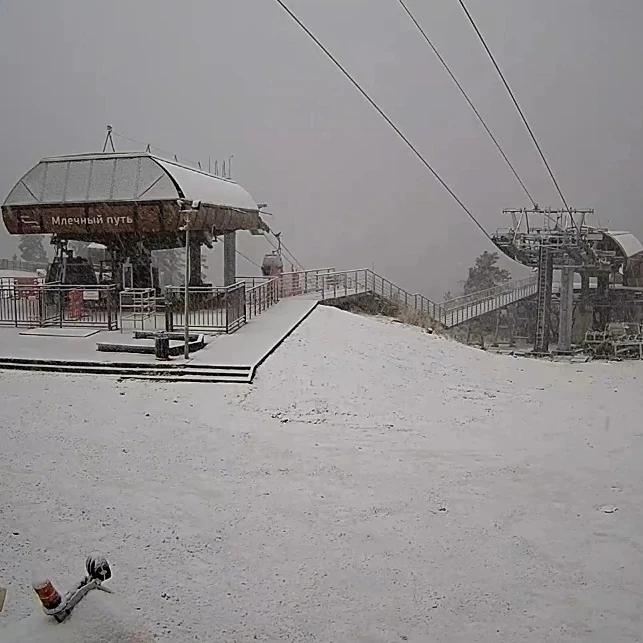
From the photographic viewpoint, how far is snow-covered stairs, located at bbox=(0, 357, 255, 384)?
611 centimetres

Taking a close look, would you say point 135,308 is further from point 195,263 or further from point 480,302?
point 480,302

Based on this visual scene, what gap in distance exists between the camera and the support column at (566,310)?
35.0 feet

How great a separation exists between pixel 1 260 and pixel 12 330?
178 cm

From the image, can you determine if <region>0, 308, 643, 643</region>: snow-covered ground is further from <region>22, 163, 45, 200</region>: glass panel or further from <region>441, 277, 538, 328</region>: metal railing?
<region>441, 277, 538, 328</region>: metal railing

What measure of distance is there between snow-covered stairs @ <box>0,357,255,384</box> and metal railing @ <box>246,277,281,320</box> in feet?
10.9

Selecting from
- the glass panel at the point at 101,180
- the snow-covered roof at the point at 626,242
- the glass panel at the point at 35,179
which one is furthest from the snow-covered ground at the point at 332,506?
the glass panel at the point at 35,179

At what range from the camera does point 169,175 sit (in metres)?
9.22

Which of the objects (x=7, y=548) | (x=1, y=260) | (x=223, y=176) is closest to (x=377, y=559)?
(x=7, y=548)

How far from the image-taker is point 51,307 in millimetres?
8484

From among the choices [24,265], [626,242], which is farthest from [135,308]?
[626,242]

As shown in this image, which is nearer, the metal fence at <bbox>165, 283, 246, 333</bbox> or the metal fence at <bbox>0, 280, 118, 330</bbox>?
the metal fence at <bbox>165, 283, 246, 333</bbox>

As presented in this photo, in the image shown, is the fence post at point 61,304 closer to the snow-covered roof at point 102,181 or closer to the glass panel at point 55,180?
the snow-covered roof at point 102,181

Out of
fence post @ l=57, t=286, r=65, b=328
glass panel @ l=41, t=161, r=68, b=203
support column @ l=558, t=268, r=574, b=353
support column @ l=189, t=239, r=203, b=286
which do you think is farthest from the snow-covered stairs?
support column @ l=558, t=268, r=574, b=353

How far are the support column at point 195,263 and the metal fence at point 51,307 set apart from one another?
255cm
